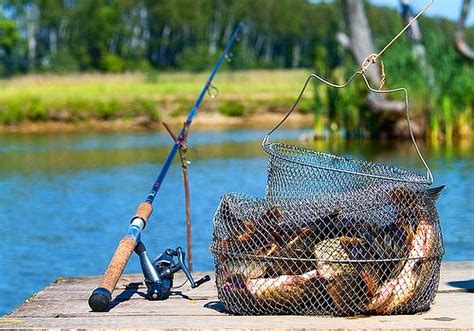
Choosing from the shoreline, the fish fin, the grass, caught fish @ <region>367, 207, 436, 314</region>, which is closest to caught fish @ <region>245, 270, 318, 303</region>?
caught fish @ <region>367, 207, 436, 314</region>

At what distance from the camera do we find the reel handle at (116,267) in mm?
6160

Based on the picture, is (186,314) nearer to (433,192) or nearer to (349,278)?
(349,278)

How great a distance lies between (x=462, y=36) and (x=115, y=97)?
21168mm

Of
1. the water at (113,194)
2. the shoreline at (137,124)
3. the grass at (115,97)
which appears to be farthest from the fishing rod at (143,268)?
the grass at (115,97)

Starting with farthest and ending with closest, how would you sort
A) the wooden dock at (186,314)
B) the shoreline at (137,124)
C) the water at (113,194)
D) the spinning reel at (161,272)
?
the shoreline at (137,124)
the water at (113,194)
the spinning reel at (161,272)
the wooden dock at (186,314)

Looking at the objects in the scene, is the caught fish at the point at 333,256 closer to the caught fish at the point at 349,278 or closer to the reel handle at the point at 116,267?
the caught fish at the point at 349,278

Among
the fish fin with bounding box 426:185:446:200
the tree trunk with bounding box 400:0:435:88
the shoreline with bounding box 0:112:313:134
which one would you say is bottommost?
the shoreline with bounding box 0:112:313:134

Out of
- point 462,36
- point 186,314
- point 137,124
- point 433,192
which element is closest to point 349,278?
point 433,192

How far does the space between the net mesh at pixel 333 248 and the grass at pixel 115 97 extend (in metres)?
34.4

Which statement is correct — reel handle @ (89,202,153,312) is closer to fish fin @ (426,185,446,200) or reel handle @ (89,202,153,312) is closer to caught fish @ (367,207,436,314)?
caught fish @ (367,207,436,314)

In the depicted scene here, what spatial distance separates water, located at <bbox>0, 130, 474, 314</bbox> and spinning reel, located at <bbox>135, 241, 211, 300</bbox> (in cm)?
217

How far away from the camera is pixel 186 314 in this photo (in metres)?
6.05

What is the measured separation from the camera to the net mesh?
575cm

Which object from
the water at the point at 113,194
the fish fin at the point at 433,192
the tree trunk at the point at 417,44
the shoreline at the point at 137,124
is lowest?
the shoreline at the point at 137,124
